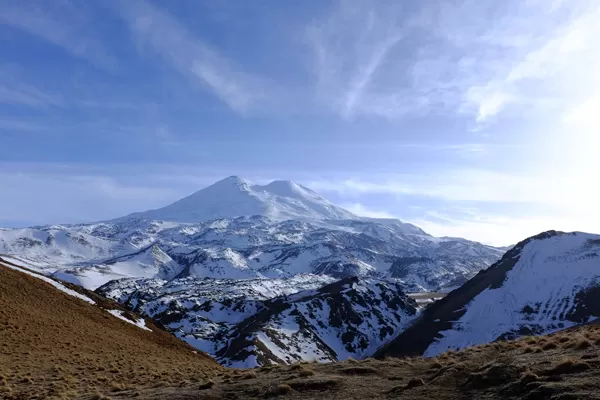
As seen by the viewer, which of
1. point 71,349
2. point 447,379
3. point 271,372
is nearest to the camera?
point 447,379

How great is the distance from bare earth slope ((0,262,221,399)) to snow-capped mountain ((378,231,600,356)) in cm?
13699

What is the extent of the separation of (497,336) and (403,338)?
36307 millimetres

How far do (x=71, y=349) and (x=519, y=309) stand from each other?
620 feet

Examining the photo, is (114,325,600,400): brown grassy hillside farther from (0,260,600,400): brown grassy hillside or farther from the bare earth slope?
the bare earth slope

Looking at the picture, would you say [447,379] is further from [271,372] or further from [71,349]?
[71,349]

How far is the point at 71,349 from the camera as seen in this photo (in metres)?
30.5

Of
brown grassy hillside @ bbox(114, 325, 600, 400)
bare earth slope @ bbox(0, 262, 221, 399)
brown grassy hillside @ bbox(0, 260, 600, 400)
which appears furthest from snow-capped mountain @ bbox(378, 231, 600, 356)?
brown grassy hillside @ bbox(114, 325, 600, 400)

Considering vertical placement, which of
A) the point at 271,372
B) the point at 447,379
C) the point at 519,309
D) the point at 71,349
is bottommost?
the point at 519,309

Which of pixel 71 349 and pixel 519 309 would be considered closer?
pixel 71 349

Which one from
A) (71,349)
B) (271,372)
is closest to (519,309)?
(271,372)

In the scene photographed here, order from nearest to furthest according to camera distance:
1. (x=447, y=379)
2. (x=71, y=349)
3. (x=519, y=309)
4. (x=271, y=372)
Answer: (x=447, y=379) → (x=271, y=372) → (x=71, y=349) → (x=519, y=309)

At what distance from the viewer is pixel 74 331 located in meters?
35.1

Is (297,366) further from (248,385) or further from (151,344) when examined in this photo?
(151,344)

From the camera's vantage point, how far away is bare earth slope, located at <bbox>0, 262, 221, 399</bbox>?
2217cm
